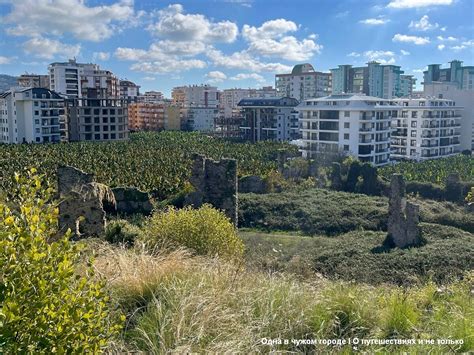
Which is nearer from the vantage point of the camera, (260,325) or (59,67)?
(260,325)

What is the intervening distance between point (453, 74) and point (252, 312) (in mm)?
108486

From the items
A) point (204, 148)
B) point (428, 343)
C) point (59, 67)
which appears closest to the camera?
point (428, 343)

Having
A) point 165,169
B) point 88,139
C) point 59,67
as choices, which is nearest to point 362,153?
point 165,169

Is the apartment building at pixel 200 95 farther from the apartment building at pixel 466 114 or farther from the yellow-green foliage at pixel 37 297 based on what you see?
the yellow-green foliage at pixel 37 297

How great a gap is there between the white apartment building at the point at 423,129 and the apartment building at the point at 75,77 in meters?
52.2

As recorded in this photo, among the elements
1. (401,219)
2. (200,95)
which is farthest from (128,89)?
(401,219)

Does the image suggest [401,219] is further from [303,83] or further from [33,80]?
[33,80]

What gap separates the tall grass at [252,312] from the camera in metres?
5.27

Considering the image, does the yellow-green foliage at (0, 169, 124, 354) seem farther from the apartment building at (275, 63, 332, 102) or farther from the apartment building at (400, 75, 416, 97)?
the apartment building at (400, 75, 416, 97)

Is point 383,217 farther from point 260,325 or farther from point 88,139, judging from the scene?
point 88,139

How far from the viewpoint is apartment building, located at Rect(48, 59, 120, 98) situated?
9369 cm

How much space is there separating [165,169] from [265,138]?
3942cm

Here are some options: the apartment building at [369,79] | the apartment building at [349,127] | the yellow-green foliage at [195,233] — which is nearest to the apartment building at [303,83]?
the apartment building at [369,79]

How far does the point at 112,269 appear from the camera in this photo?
7.00 m
